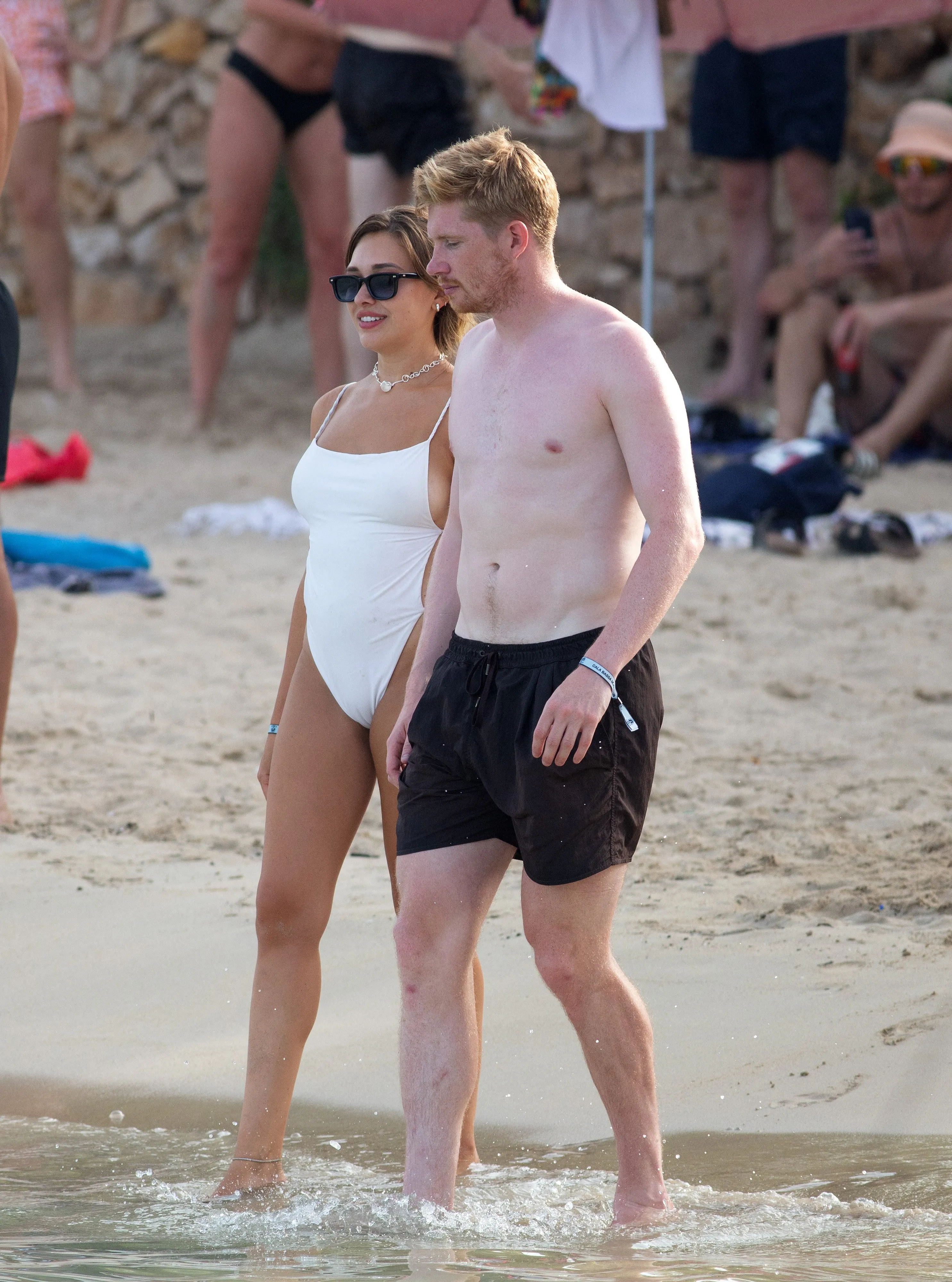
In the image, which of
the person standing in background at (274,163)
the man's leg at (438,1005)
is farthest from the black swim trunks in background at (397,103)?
the man's leg at (438,1005)

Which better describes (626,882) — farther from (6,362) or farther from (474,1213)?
(6,362)

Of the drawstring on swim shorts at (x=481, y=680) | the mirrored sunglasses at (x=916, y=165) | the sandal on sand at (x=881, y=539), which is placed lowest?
the drawstring on swim shorts at (x=481, y=680)

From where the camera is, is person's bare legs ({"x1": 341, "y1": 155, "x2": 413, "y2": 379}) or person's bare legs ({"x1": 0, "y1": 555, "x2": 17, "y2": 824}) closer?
person's bare legs ({"x1": 0, "y1": 555, "x2": 17, "y2": 824})

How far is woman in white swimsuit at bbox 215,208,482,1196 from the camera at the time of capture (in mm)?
2803

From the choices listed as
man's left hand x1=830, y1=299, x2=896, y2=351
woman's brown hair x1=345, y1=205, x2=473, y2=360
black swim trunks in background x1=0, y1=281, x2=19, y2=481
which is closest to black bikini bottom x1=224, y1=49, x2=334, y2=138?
man's left hand x1=830, y1=299, x2=896, y2=351

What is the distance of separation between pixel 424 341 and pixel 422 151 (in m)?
5.07

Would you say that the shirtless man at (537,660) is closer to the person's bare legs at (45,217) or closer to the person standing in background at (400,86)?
the person standing in background at (400,86)

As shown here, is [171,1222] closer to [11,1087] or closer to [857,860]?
[11,1087]

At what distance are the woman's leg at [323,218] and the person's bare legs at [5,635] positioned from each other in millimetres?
4414

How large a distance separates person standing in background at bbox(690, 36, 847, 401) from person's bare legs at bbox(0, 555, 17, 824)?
235 inches

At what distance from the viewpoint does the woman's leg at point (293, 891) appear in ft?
9.17

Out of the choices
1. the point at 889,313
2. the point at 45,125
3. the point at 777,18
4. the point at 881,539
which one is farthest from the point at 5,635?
the point at 45,125

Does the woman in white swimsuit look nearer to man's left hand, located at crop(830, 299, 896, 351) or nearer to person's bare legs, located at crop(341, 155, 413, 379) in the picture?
person's bare legs, located at crop(341, 155, 413, 379)

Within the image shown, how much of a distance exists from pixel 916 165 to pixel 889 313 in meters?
0.69
